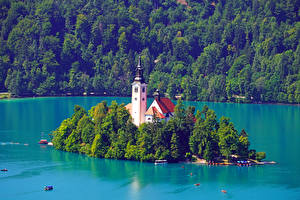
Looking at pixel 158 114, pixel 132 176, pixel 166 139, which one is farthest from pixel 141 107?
pixel 132 176

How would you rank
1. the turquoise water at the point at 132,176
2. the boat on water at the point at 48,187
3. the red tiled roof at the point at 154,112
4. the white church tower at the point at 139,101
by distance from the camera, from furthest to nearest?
the white church tower at the point at 139,101 → the red tiled roof at the point at 154,112 → the boat on water at the point at 48,187 → the turquoise water at the point at 132,176

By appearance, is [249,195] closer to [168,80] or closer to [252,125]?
[252,125]

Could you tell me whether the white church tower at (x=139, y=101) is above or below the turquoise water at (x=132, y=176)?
above

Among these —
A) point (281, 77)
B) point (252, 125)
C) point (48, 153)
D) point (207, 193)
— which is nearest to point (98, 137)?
point (48, 153)

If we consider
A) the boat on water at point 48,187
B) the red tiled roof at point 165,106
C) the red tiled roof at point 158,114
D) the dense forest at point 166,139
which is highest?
the red tiled roof at point 165,106

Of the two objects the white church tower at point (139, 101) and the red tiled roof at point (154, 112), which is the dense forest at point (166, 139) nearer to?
the white church tower at point (139, 101)

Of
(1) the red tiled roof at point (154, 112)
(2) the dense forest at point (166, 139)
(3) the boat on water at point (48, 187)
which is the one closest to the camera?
(3) the boat on water at point (48, 187)

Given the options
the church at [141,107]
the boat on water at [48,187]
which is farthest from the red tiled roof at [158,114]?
the boat on water at [48,187]

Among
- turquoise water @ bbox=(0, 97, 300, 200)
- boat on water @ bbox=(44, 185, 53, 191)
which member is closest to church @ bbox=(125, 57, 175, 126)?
turquoise water @ bbox=(0, 97, 300, 200)
